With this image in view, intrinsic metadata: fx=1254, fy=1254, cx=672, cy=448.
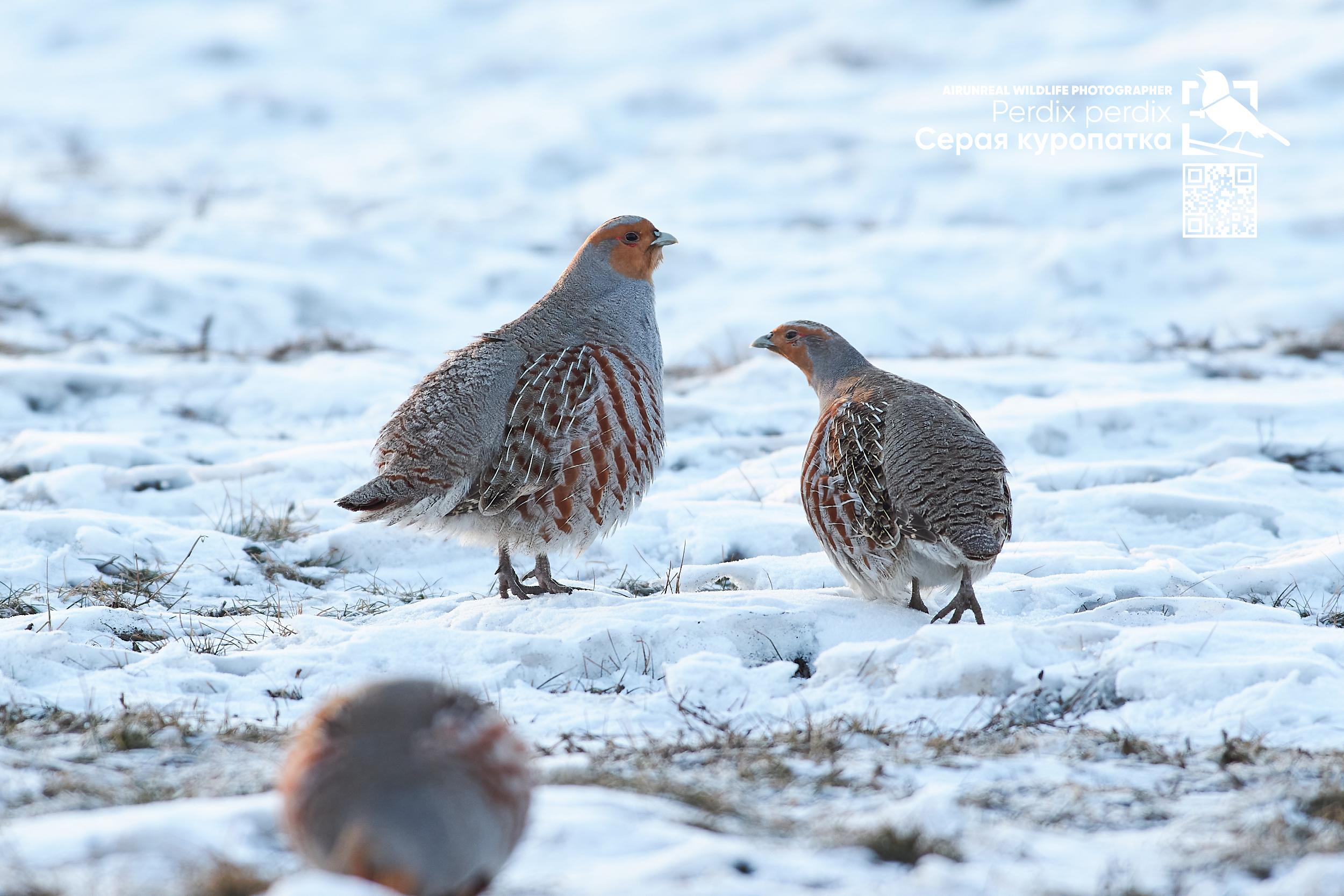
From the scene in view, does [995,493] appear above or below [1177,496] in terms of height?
above

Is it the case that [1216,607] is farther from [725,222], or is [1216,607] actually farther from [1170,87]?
[1170,87]

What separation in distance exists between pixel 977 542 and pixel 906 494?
0.31 meters

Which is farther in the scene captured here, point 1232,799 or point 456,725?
point 1232,799

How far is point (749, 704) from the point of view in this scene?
Result: 3.33 metres

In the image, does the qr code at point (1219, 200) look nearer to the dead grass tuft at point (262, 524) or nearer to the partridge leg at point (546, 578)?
the partridge leg at point (546, 578)

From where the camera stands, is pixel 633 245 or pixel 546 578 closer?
pixel 546 578

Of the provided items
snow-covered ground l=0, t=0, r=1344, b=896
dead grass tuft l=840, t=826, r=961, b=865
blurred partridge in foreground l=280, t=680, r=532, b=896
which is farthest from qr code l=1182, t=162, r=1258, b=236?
blurred partridge in foreground l=280, t=680, r=532, b=896

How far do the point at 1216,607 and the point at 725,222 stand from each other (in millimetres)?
9818

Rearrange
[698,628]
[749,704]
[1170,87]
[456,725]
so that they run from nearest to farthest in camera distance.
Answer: [456,725] → [749,704] → [698,628] → [1170,87]

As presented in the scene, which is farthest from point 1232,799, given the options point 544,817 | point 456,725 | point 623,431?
point 623,431

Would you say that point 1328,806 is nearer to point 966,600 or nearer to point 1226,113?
point 966,600

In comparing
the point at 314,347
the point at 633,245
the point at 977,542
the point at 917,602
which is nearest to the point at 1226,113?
the point at 314,347

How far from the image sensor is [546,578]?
4.72 metres

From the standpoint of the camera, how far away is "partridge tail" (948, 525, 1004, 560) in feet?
12.4
